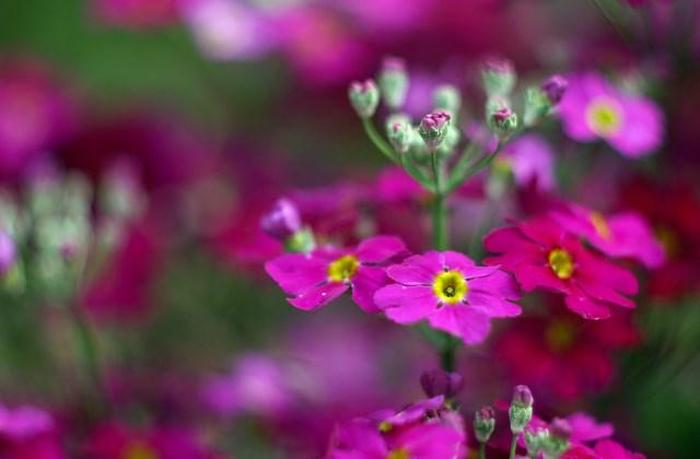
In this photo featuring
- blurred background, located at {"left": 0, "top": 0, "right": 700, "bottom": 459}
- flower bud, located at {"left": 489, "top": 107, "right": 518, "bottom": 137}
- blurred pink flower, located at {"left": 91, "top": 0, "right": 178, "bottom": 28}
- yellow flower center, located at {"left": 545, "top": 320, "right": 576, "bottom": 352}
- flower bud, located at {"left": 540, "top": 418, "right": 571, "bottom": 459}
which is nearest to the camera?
flower bud, located at {"left": 540, "top": 418, "right": 571, "bottom": 459}

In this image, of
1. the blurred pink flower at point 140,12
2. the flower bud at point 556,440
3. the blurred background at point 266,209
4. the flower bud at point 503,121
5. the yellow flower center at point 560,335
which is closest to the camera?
the flower bud at point 556,440

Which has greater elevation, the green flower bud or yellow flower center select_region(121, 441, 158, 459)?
the green flower bud

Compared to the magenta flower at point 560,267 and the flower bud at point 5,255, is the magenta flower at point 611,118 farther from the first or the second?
the flower bud at point 5,255

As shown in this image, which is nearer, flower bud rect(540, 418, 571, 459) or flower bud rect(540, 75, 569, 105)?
flower bud rect(540, 418, 571, 459)

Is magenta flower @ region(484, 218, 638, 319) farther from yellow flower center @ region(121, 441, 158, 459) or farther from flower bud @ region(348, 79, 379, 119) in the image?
yellow flower center @ region(121, 441, 158, 459)

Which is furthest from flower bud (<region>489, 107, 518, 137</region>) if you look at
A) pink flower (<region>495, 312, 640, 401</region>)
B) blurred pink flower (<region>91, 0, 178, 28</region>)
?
blurred pink flower (<region>91, 0, 178, 28</region>)

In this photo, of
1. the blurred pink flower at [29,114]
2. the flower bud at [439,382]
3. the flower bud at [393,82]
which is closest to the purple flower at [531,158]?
the flower bud at [393,82]

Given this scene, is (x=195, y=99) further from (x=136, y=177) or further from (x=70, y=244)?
(x=70, y=244)

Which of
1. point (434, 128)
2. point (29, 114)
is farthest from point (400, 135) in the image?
point (29, 114)

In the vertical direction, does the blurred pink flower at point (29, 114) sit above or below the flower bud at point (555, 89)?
below
